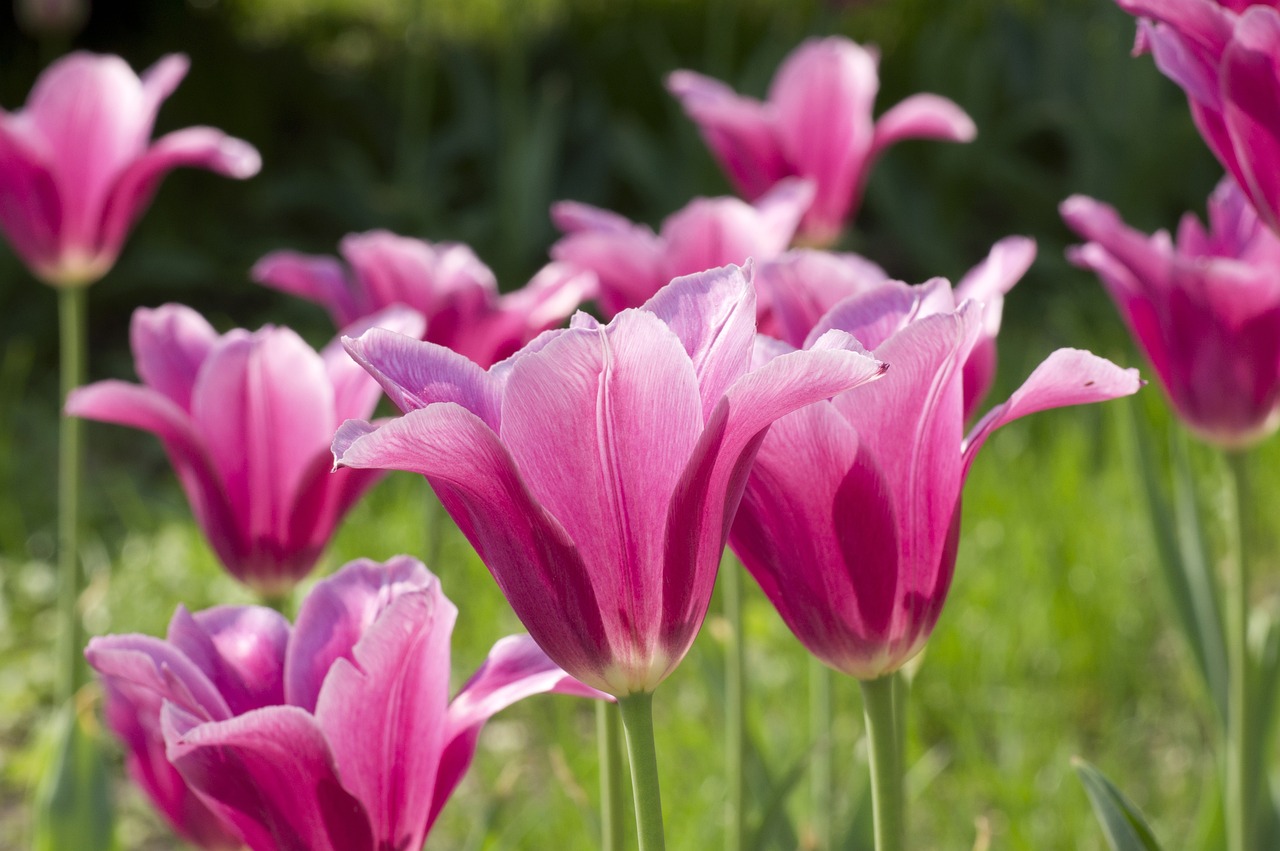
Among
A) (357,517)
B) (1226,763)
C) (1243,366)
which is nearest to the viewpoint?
(1243,366)

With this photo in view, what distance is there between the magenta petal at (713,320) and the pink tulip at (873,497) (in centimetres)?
6

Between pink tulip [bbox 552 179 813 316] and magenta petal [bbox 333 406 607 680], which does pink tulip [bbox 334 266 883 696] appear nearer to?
magenta petal [bbox 333 406 607 680]

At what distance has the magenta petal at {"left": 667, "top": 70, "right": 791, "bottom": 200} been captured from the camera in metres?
1.50

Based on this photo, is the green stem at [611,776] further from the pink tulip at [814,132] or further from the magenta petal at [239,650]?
the pink tulip at [814,132]

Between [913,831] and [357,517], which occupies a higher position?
[357,517]

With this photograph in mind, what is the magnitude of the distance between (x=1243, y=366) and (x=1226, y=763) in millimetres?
356

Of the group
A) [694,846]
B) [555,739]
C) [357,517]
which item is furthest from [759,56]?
[694,846]

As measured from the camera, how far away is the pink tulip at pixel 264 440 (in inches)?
39.8

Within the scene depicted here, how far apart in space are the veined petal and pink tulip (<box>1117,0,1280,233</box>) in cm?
34

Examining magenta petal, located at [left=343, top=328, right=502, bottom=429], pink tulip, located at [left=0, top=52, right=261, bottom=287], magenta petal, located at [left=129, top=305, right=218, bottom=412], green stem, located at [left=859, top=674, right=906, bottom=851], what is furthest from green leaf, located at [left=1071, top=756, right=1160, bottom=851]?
pink tulip, located at [left=0, top=52, right=261, bottom=287]

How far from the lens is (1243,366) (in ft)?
3.23

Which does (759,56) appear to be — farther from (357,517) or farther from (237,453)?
(237,453)

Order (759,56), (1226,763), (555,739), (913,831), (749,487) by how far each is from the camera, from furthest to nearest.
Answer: (759,56) < (555,739) < (913,831) < (1226,763) < (749,487)

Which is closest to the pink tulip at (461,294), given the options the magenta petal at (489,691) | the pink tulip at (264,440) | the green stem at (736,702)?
the pink tulip at (264,440)
